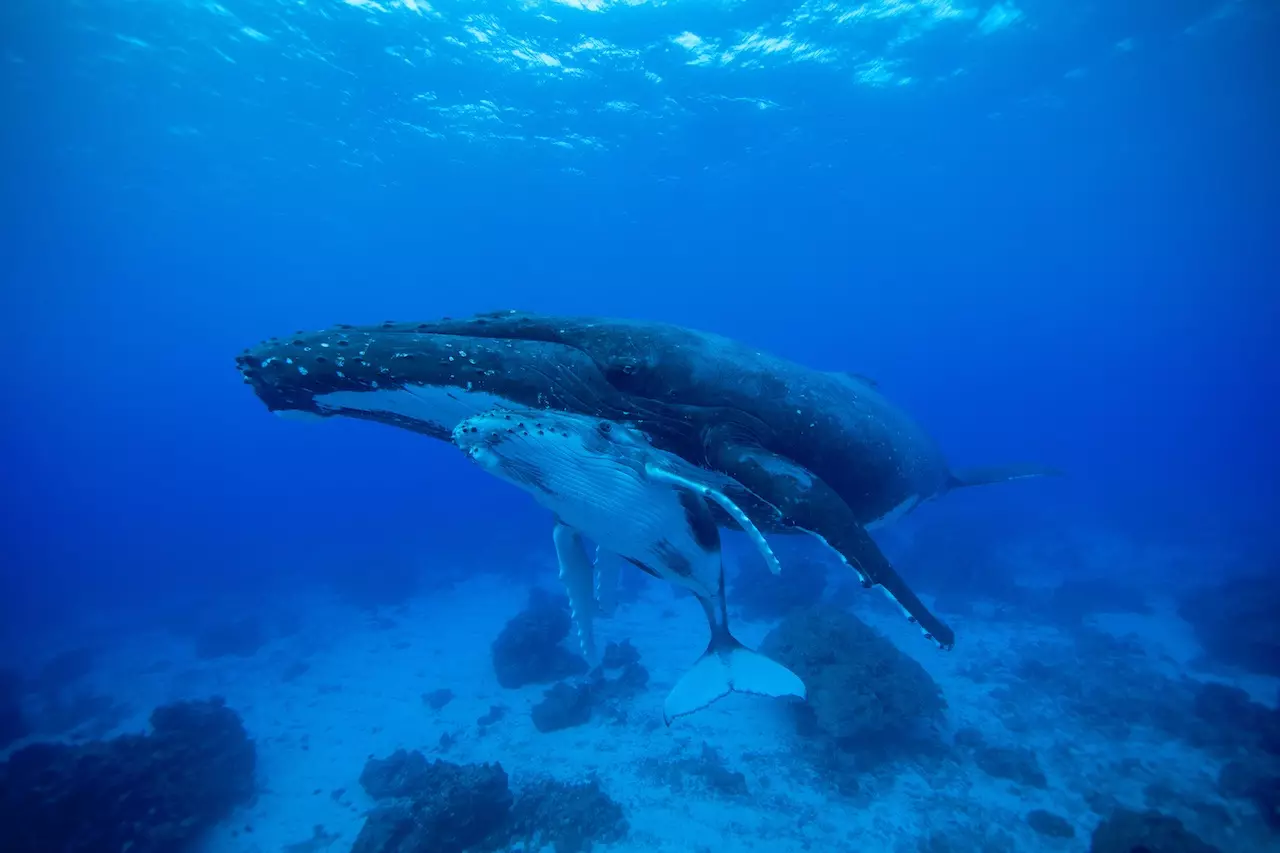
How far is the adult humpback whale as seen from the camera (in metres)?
3.35

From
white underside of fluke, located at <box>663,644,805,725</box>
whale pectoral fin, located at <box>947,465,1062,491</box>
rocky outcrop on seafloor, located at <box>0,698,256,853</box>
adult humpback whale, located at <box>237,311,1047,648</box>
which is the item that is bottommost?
rocky outcrop on seafloor, located at <box>0,698,256,853</box>

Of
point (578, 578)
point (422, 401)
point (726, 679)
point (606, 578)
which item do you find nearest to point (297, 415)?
point (422, 401)

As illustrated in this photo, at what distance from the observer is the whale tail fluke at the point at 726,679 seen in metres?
4.79

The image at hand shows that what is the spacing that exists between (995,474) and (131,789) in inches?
712

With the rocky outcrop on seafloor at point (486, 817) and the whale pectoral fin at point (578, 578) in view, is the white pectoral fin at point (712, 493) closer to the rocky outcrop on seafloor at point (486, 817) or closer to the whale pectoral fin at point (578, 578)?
the whale pectoral fin at point (578, 578)

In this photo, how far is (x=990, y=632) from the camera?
732 inches

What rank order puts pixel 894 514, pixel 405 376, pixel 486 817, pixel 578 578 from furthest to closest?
1. pixel 486 817
2. pixel 894 514
3. pixel 578 578
4. pixel 405 376

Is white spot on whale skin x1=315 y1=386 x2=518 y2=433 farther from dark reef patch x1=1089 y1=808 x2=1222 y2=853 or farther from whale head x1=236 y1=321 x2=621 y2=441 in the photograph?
dark reef patch x1=1089 y1=808 x2=1222 y2=853

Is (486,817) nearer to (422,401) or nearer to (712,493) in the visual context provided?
(422,401)

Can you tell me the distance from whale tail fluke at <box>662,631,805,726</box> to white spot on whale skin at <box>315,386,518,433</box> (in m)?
3.03

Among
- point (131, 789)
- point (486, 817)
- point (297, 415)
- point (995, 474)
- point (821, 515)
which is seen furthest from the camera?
point (131, 789)

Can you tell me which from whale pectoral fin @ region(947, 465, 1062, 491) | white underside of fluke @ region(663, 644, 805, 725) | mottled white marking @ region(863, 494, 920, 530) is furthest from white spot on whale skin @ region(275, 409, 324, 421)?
whale pectoral fin @ region(947, 465, 1062, 491)

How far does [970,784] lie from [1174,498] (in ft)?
163

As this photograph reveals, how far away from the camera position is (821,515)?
3410mm
